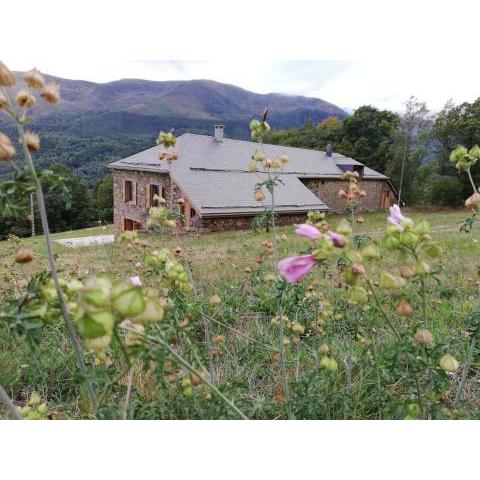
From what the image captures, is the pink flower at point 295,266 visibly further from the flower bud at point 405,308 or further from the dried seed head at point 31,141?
the dried seed head at point 31,141

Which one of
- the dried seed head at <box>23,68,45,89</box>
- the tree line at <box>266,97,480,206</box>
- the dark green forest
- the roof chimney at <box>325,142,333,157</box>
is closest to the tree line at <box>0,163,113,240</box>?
the dark green forest

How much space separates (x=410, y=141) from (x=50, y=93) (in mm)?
2215

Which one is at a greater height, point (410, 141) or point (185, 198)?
point (410, 141)

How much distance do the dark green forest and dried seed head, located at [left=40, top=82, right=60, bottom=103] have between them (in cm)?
85

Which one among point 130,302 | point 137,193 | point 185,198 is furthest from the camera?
point 137,193

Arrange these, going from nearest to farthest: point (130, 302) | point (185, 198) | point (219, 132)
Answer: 1. point (130, 302)
2. point (185, 198)
3. point (219, 132)

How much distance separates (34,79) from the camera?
1.50 feet

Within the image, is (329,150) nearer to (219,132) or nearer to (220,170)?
(220,170)

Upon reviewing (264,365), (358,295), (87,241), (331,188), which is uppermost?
(358,295)

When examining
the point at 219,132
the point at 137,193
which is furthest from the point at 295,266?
the point at 219,132

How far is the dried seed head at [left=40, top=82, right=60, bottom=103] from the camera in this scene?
47cm

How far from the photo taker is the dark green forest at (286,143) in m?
1.60

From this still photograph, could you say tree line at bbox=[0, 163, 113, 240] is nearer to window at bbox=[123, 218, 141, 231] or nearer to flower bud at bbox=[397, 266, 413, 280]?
window at bbox=[123, 218, 141, 231]

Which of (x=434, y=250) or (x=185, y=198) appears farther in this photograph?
(x=185, y=198)
